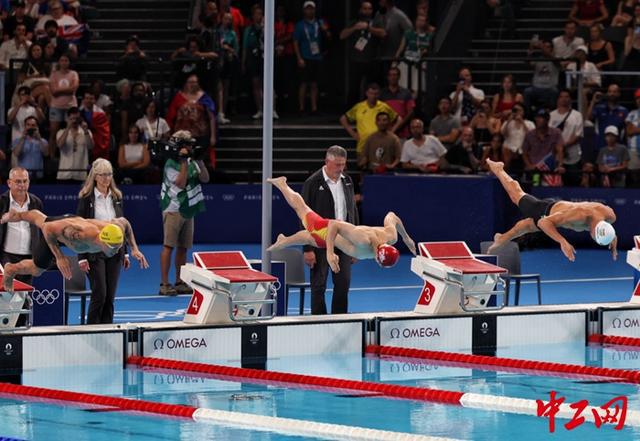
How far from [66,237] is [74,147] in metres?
9.00

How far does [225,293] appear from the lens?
12.8m

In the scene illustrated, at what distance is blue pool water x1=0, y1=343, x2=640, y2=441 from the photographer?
33.5 feet

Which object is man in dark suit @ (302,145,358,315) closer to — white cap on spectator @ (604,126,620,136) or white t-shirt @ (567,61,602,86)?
white cap on spectator @ (604,126,620,136)

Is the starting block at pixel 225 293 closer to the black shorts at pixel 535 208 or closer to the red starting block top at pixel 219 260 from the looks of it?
the red starting block top at pixel 219 260

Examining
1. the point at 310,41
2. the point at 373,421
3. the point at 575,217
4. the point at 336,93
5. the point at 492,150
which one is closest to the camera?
the point at 373,421

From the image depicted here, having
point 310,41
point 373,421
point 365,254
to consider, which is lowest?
point 373,421

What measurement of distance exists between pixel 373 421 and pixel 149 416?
157 centimetres

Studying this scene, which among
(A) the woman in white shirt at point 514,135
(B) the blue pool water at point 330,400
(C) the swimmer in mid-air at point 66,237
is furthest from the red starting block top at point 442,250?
(A) the woman in white shirt at point 514,135

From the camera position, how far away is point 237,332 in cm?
1297

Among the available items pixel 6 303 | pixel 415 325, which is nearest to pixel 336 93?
pixel 415 325

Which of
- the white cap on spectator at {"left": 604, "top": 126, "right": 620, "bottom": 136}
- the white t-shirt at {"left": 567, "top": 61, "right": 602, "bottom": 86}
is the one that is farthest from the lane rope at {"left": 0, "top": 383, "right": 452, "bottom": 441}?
the white t-shirt at {"left": 567, "top": 61, "right": 602, "bottom": 86}

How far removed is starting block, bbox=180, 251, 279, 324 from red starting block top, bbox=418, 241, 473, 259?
1595mm

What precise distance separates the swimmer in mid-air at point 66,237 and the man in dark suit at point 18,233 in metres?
0.50

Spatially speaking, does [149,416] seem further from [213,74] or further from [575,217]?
[213,74]
